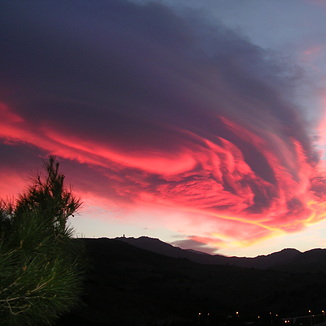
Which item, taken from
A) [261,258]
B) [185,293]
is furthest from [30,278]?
[261,258]

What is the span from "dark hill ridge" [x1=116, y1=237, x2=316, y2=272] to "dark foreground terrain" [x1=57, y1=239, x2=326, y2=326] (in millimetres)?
6269

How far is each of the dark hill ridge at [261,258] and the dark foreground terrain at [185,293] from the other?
6.27 metres

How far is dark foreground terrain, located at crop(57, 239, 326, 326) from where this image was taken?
4038cm

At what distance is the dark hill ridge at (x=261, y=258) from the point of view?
337ft

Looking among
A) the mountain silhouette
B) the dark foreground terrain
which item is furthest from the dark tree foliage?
the mountain silhouette

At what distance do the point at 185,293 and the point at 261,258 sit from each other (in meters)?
93.3

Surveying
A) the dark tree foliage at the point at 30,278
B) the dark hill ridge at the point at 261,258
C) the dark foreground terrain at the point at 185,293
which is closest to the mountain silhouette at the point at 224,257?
the dark hill ridge at the point at 261,258

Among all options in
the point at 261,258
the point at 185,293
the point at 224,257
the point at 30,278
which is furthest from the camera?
the point at 224,257

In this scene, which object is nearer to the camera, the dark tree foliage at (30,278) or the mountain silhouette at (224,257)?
the dark tree foliage at (30,278)

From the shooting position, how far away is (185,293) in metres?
61.7

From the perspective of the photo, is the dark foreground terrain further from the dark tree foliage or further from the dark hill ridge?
the dark tree foliage

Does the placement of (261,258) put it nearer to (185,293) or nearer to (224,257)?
(224,257)

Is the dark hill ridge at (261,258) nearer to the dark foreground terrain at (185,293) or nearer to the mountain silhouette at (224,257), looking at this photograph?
the mountain silhouette at (224,257)

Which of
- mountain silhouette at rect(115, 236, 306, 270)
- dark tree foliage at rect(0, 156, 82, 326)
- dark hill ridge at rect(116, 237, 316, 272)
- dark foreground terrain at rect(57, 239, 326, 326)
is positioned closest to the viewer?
dark tree foliage at rect(0, 156, 82, 326)
